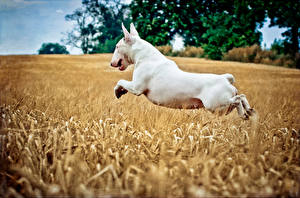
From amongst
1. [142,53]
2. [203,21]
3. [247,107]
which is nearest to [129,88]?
[142,53]

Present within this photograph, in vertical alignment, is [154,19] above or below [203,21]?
below

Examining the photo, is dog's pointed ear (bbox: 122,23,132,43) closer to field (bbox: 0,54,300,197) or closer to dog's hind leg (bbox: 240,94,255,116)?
field (bbox: 0,54,300,197)

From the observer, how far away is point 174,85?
1.81 metres

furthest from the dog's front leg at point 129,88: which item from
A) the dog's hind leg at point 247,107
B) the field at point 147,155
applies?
the dog's hind leg at point 247,107

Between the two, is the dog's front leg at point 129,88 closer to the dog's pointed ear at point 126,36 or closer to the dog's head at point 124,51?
the dog's head at point 124,51

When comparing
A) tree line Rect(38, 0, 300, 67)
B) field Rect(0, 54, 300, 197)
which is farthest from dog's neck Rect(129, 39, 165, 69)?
tree line Rect(38, 0, 300, 67)

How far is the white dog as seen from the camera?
5.63 feet

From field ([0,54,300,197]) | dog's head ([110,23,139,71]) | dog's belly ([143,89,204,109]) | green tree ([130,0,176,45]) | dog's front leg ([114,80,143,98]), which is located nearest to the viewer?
field ([0,54,300,197])

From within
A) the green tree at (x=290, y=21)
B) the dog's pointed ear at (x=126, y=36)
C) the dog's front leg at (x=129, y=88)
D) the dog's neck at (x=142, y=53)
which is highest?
the green tree at (x=290, y=21)

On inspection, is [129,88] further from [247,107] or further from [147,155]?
[247,107]

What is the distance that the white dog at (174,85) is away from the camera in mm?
1715

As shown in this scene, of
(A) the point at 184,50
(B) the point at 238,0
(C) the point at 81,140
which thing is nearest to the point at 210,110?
(C) the point at 81,140

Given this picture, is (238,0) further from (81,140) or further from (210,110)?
(81,140)

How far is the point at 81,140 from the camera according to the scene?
4.81 ft
